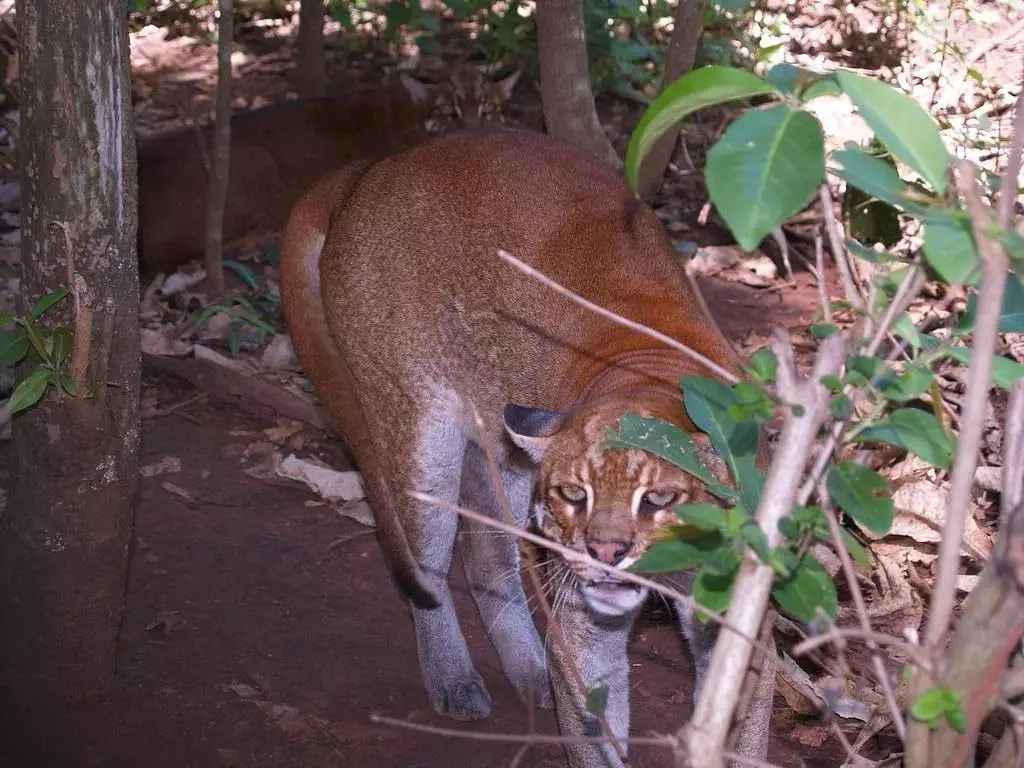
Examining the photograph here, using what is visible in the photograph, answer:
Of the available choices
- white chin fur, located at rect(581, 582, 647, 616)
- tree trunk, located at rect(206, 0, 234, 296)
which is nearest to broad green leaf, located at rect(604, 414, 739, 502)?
white chin fur, located at rect(581, 582, 647, 616)

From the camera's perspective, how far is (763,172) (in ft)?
5.77

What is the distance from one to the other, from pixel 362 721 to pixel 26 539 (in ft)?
4.26

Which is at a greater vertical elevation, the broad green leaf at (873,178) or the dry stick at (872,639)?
the broad green leaf at (873,178)

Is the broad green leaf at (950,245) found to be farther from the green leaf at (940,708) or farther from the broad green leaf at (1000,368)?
the green leaf at (940,708)

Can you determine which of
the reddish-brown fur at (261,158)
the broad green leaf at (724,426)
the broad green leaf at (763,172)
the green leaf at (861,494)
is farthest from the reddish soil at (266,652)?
the broad green leaf at (763,172)

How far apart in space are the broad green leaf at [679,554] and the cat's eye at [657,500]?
57.8 inches

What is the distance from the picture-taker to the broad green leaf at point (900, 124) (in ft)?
5.84

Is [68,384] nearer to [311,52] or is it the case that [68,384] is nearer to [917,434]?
[917,434]

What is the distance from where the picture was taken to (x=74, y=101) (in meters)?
3.44

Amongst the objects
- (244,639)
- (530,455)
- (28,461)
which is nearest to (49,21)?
(28,461)

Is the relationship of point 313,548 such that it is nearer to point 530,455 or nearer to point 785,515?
point 530,455

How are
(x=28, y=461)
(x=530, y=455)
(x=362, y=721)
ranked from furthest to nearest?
(x=362, y=721), (x=530, y=455), (x=28, y=461)

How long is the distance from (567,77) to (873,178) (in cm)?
579

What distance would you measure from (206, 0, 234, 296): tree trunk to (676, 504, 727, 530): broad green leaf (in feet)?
15.2
